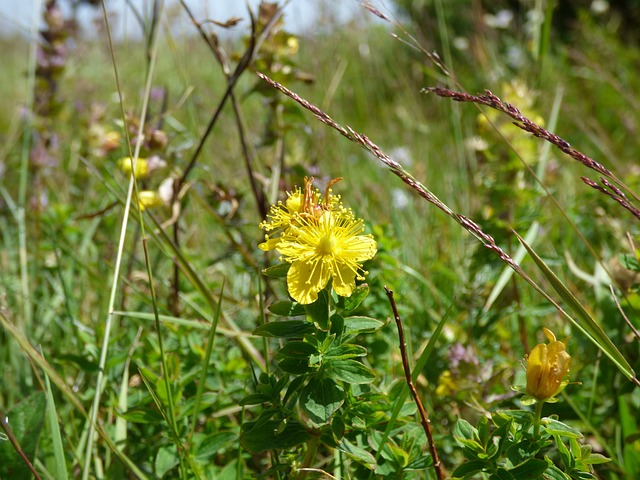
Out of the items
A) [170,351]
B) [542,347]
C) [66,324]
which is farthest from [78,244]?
[542,347]

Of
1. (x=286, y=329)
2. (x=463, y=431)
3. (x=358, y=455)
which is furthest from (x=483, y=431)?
(x=286, y=329)

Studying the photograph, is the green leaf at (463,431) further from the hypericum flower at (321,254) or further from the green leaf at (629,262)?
the green leaf at (629,262)

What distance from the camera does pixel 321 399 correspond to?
665mm

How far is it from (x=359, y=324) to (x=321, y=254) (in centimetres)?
9

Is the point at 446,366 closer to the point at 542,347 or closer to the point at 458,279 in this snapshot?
the point at 458,279

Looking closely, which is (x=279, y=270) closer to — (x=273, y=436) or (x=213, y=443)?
(x=273, y=436)

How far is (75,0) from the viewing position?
2.39 m

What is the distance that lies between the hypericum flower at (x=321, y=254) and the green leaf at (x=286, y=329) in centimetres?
5

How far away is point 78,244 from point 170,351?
2.78 ft

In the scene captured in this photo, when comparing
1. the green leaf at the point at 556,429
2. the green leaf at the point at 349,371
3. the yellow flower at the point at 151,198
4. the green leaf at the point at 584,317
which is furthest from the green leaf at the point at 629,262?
the yellow flower at the point at 151,198

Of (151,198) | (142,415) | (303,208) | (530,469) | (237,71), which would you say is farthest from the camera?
(151,198)

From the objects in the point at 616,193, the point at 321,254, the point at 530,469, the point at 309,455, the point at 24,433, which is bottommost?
the point at 24,433

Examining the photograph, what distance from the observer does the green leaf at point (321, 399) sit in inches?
25.4

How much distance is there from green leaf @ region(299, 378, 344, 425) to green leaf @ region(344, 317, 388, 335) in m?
0.07
